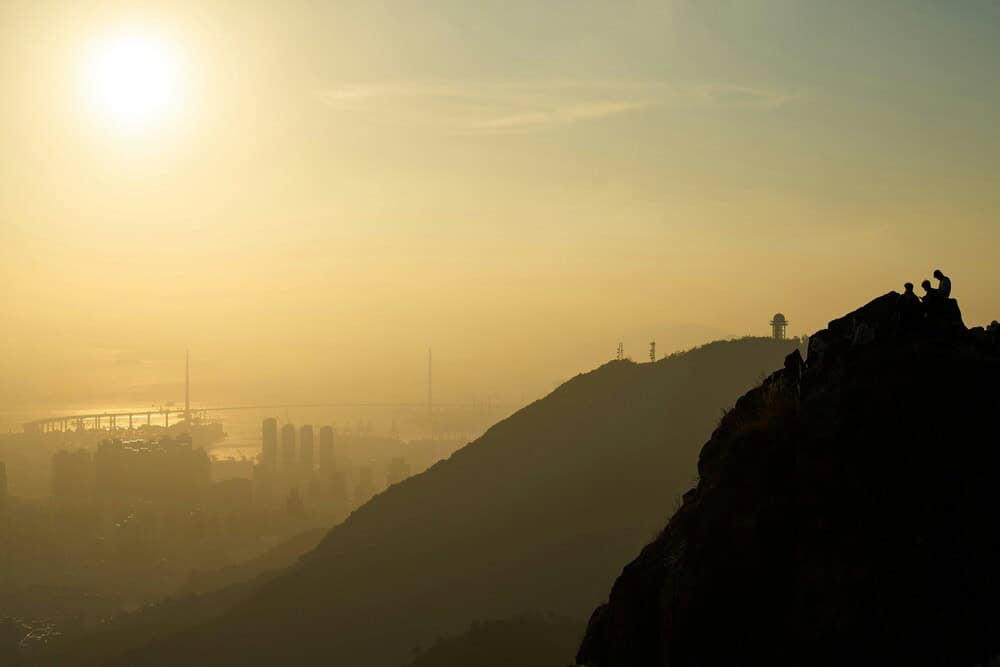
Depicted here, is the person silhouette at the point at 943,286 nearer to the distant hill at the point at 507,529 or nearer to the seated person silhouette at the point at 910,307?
the seated person silhouette at the point at 910,307

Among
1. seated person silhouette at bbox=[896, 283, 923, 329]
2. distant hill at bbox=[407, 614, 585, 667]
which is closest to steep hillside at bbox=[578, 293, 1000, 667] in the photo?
seated person silhouette at bbox=[896, 283, 923, 329]

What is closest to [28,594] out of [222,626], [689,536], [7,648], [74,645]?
[7,648]

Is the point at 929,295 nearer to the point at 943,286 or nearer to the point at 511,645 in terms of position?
the point at 943,286

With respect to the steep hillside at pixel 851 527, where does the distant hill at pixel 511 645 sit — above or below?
below

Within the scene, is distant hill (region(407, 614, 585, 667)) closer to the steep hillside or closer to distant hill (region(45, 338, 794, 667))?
distant hill (region(45, 338, 794, 667))

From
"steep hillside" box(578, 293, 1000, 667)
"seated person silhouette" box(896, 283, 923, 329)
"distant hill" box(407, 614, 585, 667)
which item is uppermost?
"seated person silhouette" box(896, 283, 923, 329)

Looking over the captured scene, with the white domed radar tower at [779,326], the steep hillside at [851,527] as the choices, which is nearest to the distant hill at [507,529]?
the white domed radar tower at [779,326]
